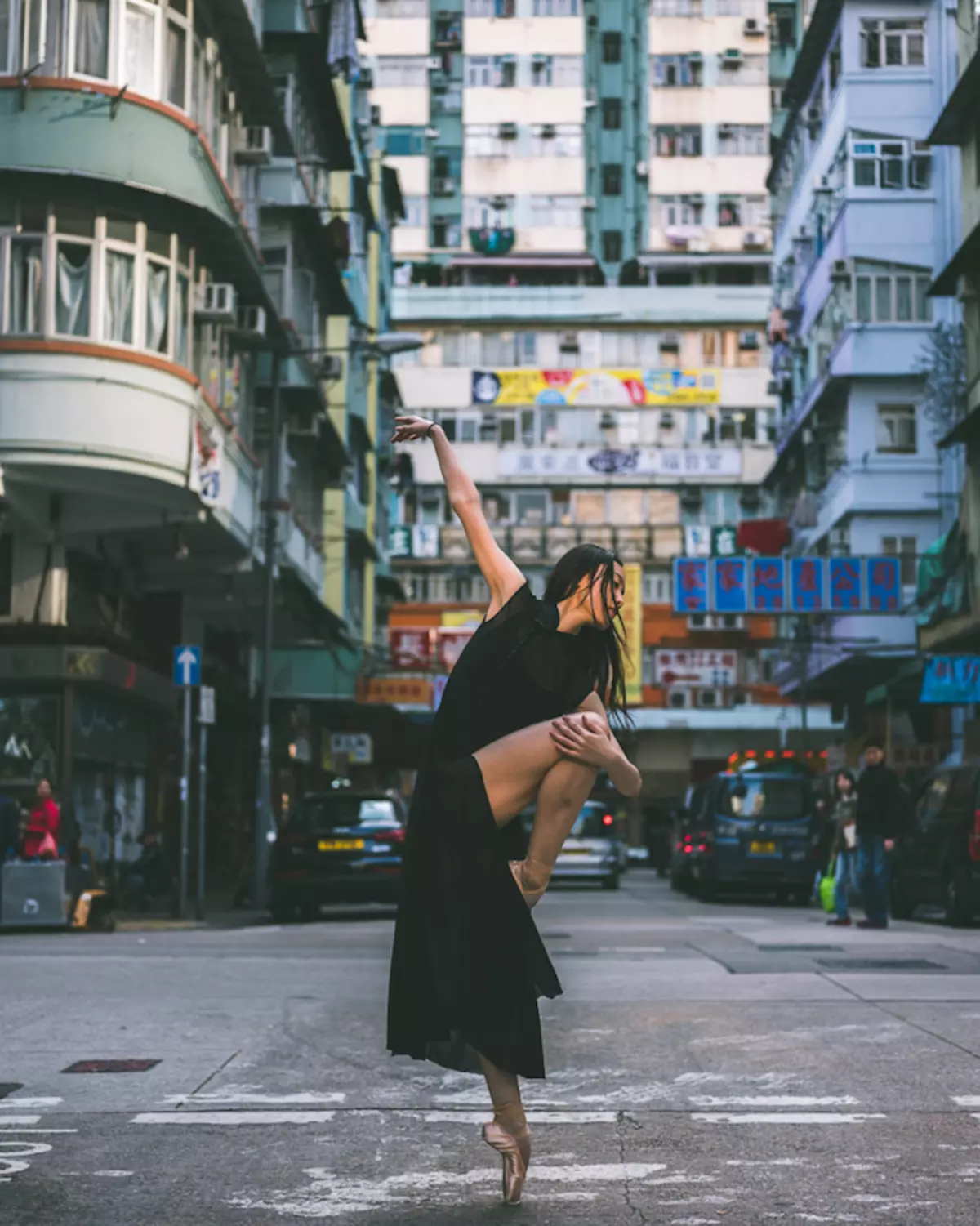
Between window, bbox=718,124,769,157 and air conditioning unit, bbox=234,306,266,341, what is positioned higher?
window, bbox=718,124,769,157

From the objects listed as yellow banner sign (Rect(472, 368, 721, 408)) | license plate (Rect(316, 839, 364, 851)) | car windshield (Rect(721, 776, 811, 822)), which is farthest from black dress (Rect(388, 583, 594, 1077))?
yellow banner sign (Rect(472, 368, 721, 408))

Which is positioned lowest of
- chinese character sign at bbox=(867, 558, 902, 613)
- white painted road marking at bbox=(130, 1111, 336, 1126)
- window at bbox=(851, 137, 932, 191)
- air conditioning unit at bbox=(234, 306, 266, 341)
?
white painted road marking at bbox=(130, 1111, 336, 1126)

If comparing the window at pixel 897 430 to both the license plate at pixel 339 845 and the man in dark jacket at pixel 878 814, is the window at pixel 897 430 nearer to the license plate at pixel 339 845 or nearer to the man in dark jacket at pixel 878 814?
the license plate at pixel 339 845

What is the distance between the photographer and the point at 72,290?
77.4 feet

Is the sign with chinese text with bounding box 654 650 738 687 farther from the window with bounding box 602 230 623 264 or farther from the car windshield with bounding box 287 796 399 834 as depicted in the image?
the car windshield with bounding box 287 796 399 834

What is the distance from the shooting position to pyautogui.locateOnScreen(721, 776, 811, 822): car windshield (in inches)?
1328

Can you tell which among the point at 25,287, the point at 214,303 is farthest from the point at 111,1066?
the point at 214,303

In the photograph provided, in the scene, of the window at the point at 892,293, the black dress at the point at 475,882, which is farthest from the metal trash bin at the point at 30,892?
the window at the point at 892,293

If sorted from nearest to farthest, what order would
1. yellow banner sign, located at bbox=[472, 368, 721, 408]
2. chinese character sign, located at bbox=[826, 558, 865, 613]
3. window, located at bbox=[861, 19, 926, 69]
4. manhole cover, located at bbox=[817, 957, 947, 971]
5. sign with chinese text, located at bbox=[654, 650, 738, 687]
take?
Answer: manhole cover, located at bbox=[817, 957, 947, 971], chinese character sign, located at bbox=[826, 558, 865, 613], window, located at bbox=[861, 19, 926, 69], sign with chinese text, located at bbox=[654, 650, 738, 687], yellow banner sign, located at bbox=[472, 368, 721, 408]

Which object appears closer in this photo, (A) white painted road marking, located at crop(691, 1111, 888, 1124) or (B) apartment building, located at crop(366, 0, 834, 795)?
(A) white painted road marking, located at crop(691, 1111, 888, 1124)

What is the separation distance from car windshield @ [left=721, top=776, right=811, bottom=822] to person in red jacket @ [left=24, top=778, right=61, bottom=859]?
13.9 meters

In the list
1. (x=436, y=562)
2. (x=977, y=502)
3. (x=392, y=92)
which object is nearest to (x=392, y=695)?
(x=977, y=502)

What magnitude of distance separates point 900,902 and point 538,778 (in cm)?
2136

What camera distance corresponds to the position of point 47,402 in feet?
75.8
